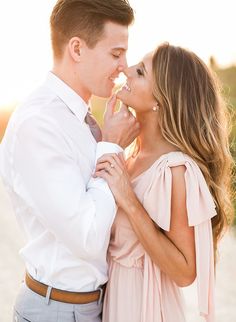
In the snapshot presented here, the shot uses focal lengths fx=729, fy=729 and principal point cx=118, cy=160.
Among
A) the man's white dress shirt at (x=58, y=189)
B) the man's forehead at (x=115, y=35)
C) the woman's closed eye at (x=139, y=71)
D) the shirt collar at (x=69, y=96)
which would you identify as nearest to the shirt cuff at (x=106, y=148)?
the man's white dress shirt at (x=58, y=189)

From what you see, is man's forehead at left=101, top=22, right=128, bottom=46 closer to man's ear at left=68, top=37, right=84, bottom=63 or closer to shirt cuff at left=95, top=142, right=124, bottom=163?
man's ear at left=68, top=37, right=84, bottom=63

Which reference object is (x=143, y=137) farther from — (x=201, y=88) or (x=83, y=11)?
(x=83, y=11)

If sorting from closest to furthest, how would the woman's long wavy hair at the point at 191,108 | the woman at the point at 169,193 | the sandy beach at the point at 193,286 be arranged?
the woman at the point at 169,193 < the woman's long wavy hair at the point at 191,108 < the sandy beach at the point at 193,286

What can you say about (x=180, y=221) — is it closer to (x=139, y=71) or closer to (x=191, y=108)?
(x=191, y=108)

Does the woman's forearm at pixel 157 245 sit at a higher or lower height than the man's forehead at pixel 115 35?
lower

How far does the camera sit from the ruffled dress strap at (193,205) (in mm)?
2713

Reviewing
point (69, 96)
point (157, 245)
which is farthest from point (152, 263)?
point (69, 96)

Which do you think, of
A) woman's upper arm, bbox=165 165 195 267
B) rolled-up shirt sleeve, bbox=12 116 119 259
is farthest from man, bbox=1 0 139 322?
woman's upper arm, bbox=165 165 195 267

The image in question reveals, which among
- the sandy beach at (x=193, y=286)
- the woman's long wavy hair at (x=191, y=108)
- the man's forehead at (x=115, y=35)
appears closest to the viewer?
the woman's long wavy hair at (x=191, y=108)

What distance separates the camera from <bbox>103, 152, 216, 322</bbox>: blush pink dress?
8.95ft

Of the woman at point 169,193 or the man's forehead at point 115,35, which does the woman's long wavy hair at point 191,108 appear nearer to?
the woman at point 169,193

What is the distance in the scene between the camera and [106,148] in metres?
2.70

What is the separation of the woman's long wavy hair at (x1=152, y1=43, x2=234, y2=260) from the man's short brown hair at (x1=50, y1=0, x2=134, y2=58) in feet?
0.81

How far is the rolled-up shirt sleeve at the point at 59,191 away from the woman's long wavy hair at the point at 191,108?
1.42 feet
